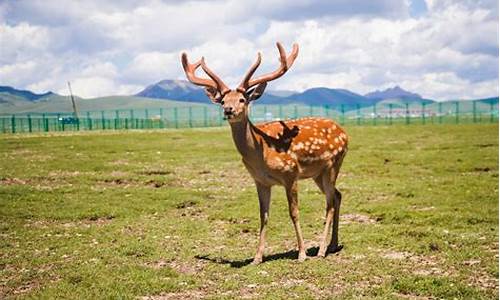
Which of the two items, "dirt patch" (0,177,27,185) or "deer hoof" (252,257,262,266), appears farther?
"dirt patch" (0,177,27,185)

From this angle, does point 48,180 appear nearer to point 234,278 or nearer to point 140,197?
point 140,197

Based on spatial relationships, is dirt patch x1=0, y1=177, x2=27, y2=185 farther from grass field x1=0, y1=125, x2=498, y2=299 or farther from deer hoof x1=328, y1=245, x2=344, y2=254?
deer hoof x1=328, y1=245, x2=344, y2=254

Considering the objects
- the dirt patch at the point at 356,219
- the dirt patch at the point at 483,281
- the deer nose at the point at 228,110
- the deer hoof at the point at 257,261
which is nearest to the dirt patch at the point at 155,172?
the dirt patch at the point at 356,219

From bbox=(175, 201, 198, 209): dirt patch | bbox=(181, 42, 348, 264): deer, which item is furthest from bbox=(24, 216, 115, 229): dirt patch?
bbox=(181, 42, 348, 264): deer

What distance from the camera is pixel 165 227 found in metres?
14.1

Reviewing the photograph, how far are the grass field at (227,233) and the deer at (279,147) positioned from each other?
0.88m

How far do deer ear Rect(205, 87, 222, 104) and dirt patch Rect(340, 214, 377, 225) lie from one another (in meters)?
5.54

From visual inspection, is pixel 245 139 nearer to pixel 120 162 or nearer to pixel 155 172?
pixel 155 172

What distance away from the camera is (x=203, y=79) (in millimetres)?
11008

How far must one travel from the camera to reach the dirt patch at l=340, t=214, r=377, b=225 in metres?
14.5

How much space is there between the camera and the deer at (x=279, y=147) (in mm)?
10617

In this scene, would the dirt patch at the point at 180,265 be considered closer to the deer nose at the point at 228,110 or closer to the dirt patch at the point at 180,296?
the dirt patch at the point at 180,296

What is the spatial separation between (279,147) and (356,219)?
16.0ft

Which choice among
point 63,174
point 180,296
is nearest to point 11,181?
point 63,174
